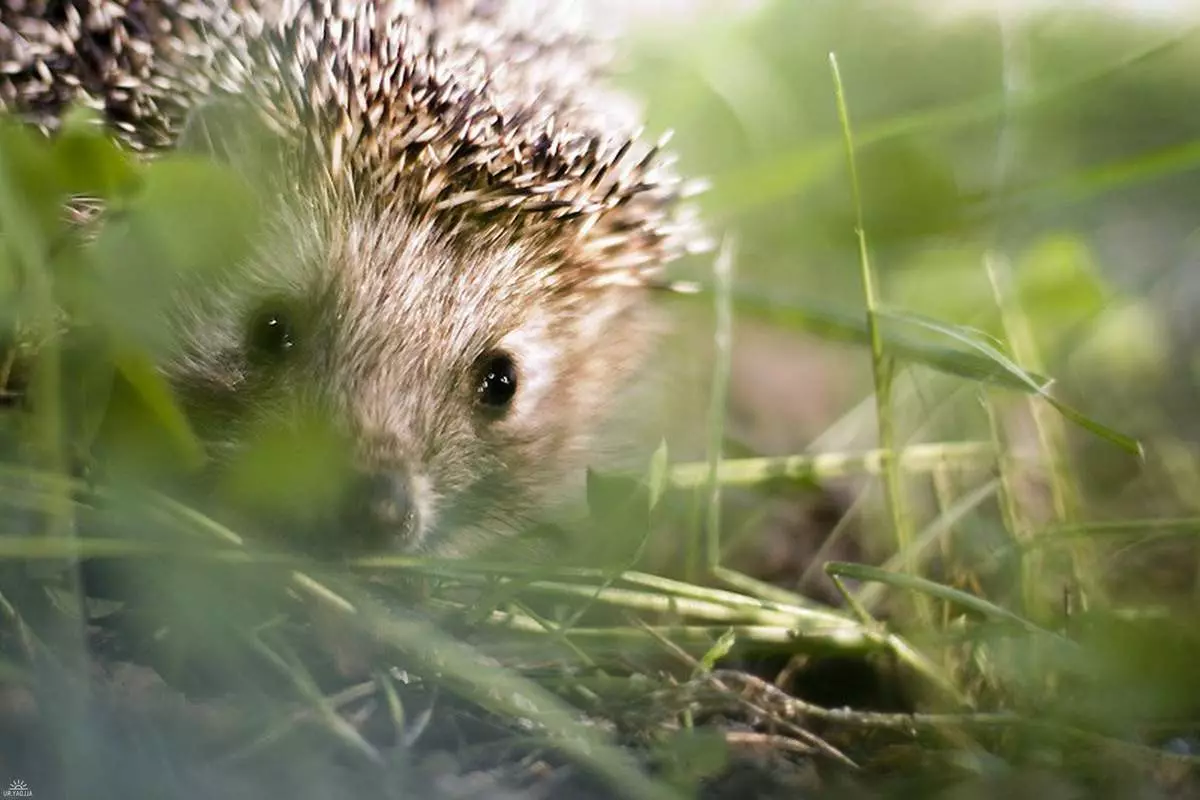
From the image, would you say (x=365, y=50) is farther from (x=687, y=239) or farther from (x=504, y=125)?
(x=687, y=239)

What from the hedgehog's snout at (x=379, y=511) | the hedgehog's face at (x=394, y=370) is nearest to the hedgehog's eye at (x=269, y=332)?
the hedgehog's face at (x=394, y=370)

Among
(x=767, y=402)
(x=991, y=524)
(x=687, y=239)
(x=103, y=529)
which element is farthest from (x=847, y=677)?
(x=767, y=402)

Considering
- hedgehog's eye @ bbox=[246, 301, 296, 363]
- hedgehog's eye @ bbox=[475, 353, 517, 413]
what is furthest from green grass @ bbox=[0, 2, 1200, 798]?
hedgehog's eye @ bbox=[475, 353, 517, 413]

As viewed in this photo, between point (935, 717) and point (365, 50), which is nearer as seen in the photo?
point (935, 717)

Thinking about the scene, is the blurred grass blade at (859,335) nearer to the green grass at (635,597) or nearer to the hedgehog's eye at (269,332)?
the green grass at (635,597)

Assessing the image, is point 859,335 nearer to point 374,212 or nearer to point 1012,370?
point 1012,370
